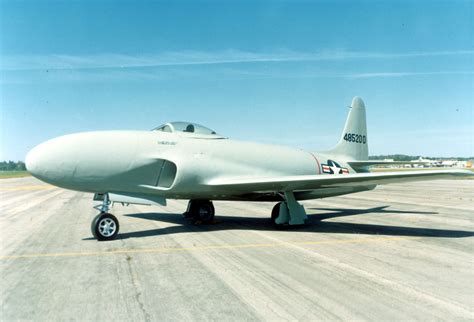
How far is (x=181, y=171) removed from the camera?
9398mm

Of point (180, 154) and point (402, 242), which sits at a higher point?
point (180, 154)

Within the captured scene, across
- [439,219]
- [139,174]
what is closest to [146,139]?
[139,174]

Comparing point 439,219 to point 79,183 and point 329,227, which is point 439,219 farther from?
point 79,183

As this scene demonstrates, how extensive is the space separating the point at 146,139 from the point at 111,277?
14.8 feet

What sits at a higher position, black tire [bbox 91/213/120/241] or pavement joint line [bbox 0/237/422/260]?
black tire [bbox 91/213/120/241]

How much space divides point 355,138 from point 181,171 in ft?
29.5

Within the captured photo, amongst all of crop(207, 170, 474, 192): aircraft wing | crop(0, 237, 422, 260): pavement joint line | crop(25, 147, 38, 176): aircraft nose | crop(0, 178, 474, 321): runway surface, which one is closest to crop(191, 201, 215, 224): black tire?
crop(0, 178, 474, 321): runway surface

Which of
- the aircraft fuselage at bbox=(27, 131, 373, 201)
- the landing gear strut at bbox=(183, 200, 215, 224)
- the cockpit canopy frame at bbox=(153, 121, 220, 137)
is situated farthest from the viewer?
the landing gear strut at bbox=(183, 200, 215, 224)

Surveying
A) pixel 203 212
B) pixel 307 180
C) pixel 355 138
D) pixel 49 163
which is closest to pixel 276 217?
pixel 203 212

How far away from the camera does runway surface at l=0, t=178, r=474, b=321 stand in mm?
4258

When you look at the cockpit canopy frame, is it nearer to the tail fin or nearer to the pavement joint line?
the pavement joint line

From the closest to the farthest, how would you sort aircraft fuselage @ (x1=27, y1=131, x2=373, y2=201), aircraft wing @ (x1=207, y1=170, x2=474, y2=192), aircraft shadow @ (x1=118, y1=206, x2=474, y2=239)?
aircraft fuselage @ (x1=27, y1=131, x2=373, y2=201)
aircraft wing @ (x1=207, y1=170, x2=474, y2=192)
aircraft shadow @ (x1=118, y1=206, x2=474, y2=239)

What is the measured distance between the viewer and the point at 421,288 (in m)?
5.07

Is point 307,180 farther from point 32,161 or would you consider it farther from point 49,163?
point 32,161
